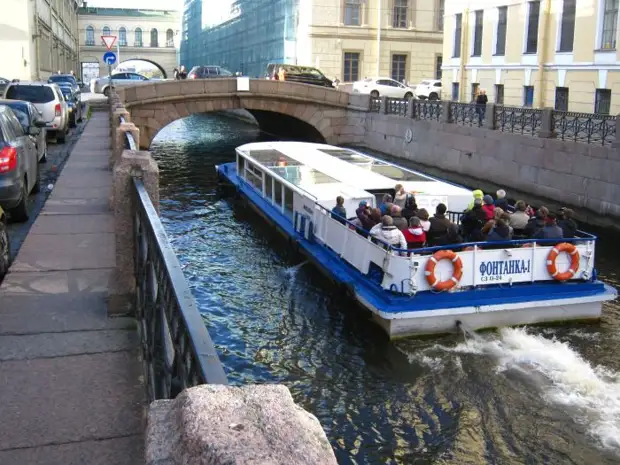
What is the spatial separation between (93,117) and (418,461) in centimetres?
2869

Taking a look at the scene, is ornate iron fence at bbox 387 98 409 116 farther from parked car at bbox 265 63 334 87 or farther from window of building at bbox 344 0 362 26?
window of building at bbox 344 0 362 26

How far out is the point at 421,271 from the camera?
12250mm

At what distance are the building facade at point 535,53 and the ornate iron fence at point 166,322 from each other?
80.7 feet

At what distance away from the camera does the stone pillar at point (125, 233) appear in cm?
630

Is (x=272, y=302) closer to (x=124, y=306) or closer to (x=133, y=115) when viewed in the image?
(x=124, y=306)

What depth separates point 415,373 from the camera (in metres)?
11.1

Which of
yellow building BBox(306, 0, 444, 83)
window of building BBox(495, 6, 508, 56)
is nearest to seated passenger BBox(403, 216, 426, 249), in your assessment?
window of building BBox(495, 6, 508, 56)

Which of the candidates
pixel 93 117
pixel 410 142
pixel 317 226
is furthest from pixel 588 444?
pixel 93 117

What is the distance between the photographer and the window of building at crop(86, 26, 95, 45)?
4168 inches

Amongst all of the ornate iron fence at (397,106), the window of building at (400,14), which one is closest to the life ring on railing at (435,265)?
the ornate iron fence at (397,106)

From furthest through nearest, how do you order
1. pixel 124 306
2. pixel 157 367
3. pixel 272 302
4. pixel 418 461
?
pixel 272 302 < pixel 418 461 < pixel 124 306 < pixel 157 367

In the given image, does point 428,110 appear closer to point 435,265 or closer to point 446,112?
point 446,112

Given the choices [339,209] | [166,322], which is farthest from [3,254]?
[339,209]

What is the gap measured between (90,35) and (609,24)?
91.2 metres
